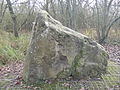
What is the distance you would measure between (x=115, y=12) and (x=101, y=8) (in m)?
0.80

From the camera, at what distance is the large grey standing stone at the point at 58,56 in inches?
177

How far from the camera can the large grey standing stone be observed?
4.50 m

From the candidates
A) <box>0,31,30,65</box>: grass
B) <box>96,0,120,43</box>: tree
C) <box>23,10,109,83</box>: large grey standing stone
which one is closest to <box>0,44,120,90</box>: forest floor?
<box>23,10,109,83</box>: large grey standing stone

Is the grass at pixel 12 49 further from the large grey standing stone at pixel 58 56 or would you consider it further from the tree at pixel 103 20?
the tree at pixel 103 20

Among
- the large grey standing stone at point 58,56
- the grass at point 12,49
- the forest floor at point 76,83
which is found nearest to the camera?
the forest floor at point 76,83

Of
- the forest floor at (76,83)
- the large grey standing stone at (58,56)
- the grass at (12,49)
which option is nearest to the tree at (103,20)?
the grass at (12,49)

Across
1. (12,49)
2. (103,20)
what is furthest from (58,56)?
(103,20)

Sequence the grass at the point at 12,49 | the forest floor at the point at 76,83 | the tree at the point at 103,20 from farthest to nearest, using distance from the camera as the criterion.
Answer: the tree at the point at 103,20 → the grass at the point at 12,49 → the forest floor at the point at 76,83

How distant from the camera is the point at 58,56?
454 centimetres

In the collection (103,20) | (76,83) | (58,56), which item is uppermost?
(103,20)

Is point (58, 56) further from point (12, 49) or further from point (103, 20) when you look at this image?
point (103, 20)

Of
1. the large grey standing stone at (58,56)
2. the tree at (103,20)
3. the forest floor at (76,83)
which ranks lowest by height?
the forest floor at (76,83)

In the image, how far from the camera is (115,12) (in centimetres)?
1045

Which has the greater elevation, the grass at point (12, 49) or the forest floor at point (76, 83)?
the grass at point (12, 49)
